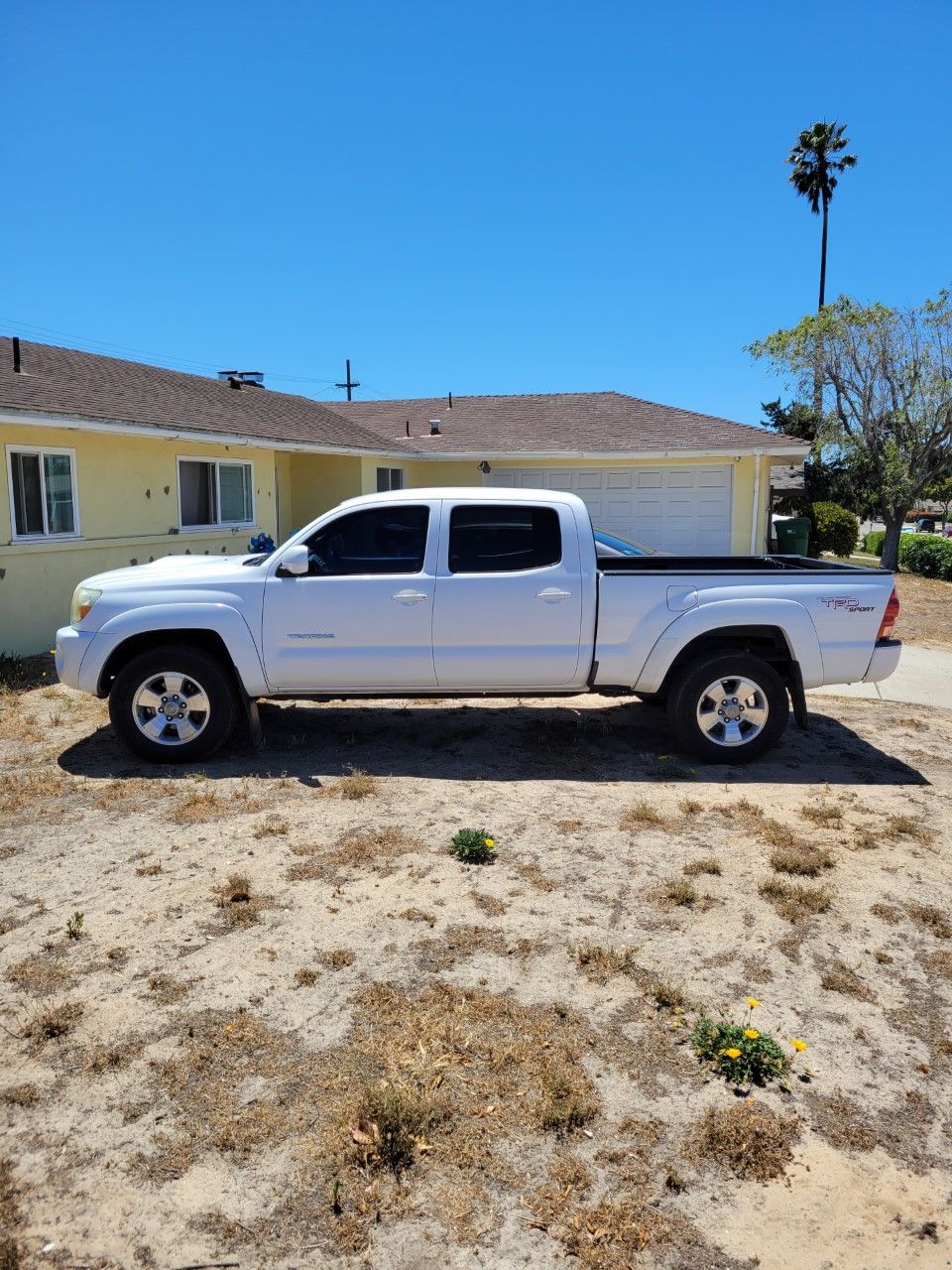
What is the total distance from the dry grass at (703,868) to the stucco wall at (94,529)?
8495 millimetres

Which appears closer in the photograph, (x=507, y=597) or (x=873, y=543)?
(x=507, y=597)

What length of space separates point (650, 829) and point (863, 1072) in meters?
2.20

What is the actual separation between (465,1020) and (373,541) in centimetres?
381

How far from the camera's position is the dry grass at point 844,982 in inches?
141

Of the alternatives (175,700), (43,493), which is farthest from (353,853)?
(43,493)

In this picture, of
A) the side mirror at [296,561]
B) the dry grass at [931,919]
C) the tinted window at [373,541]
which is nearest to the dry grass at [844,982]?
the dry grass at [931,919]

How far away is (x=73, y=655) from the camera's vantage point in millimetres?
6199

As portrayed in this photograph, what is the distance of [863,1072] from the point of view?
312cm

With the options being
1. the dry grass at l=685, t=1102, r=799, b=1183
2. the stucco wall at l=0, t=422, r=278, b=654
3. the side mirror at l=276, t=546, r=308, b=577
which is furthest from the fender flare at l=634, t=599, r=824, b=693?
the stucco wall at l=0, t=422, r=278, b=654

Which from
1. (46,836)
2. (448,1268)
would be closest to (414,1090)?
(448,1268)

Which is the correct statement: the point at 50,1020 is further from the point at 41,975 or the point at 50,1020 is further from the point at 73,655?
the point at 73,655

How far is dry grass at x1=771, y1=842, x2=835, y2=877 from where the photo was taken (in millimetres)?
4691

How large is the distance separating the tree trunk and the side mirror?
2334 centimetres

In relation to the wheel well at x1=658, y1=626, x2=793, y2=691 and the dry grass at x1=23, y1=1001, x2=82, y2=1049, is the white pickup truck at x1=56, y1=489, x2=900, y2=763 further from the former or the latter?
the dry grass at x1=23, y1=1001, x2=82, y2=1049
